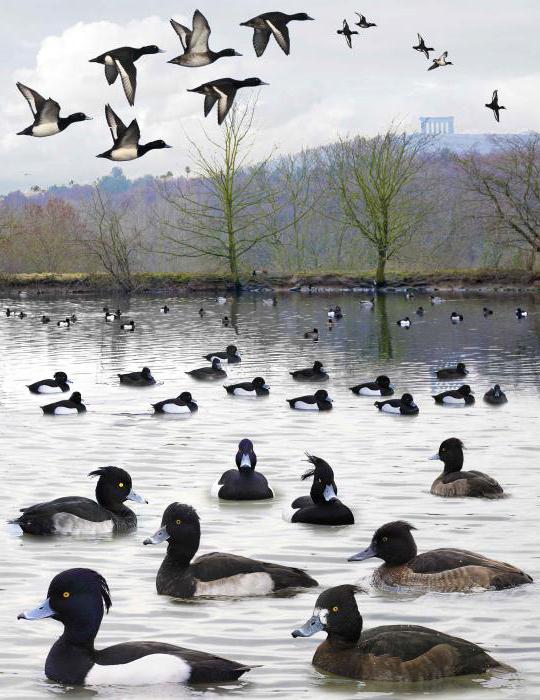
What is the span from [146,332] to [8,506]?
31.5 metres

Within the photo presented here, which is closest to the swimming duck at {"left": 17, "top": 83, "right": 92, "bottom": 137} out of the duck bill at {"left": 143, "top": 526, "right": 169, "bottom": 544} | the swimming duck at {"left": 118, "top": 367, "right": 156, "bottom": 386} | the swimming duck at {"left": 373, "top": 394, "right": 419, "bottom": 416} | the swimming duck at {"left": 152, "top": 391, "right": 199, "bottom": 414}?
the duck bill at {"left": 143, "top": 526, "right": 169, "bottom": 544}

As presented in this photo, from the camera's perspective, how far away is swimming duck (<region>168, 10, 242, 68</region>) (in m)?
11.1

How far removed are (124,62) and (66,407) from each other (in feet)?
45.7

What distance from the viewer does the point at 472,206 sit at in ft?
320

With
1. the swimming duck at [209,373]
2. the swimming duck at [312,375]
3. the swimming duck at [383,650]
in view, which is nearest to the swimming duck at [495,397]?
the swimming duck at [312,375]

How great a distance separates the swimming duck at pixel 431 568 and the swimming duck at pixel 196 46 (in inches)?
177

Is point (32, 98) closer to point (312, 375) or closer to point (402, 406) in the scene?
point (402, 406)

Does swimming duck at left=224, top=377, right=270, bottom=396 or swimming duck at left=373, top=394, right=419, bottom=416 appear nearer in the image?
swimming duck at left=373, top=394, right=419, bottom=416

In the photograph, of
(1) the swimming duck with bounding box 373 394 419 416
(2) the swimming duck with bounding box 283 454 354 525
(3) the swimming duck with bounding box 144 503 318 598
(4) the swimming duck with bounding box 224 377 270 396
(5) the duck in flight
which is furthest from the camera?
(4) the swimming duck with bounding box 224 377 270 396

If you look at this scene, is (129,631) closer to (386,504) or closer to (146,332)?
(386,504)

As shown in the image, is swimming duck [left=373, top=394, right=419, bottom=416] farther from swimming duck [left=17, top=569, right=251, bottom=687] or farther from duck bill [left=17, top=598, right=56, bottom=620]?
duck bill [left=17, top=598, right=56, bottom=620]

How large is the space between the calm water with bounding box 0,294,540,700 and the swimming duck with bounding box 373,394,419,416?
0.32 m

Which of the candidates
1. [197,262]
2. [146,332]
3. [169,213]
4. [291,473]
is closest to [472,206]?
[197,262]

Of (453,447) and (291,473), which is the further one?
(291,473)
